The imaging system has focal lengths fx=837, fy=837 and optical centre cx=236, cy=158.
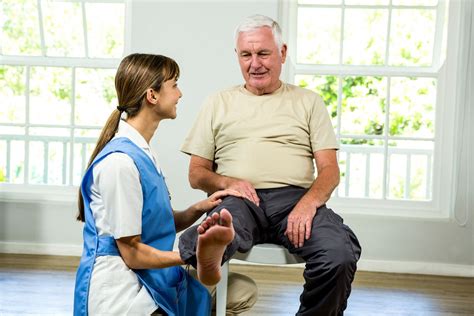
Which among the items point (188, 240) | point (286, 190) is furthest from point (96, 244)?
point (286, 190)

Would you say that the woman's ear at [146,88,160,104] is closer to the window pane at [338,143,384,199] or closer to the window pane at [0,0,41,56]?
the window pane at [338,143,384,199]

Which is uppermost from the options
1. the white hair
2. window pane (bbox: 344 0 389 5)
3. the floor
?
window pane (bbox: 344 0 389 5)

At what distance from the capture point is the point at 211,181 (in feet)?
11.4

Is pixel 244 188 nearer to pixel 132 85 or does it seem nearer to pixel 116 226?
pixel 132 85

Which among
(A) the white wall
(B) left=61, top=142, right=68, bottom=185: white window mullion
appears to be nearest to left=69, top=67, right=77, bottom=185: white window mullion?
(B) left=61, top=142, right=68, bottom=185: white window mullion

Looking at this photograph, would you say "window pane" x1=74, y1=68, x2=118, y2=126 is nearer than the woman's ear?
No

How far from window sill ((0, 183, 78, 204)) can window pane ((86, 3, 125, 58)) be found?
3.25 feet

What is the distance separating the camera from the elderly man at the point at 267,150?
10.7 feet

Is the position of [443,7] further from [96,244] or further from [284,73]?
[96,244]

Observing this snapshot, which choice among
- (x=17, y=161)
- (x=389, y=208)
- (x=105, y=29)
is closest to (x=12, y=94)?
(x=17, y=161)

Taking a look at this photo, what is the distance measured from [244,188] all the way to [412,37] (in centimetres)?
274

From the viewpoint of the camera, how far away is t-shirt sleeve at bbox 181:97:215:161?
357 centimetres

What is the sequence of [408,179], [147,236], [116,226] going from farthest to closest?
[408,179] → [147,236] → [116,226]

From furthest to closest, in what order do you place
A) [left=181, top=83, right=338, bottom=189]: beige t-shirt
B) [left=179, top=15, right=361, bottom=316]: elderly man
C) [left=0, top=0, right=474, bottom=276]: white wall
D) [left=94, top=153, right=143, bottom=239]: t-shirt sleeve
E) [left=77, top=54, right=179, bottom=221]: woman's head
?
[left=0, top=0, right=474, bottom=276]: white wall < [left=181, top=83, right=338, bottom=189]: beige t-shirt < [left=179, top=15, right=361, bottom=316]: elderly man < [left=77, top=54, right=179, bottom=221]: woman's head < [left=94, top=153, right=143, bottom=239]: t-shirt sleeve
